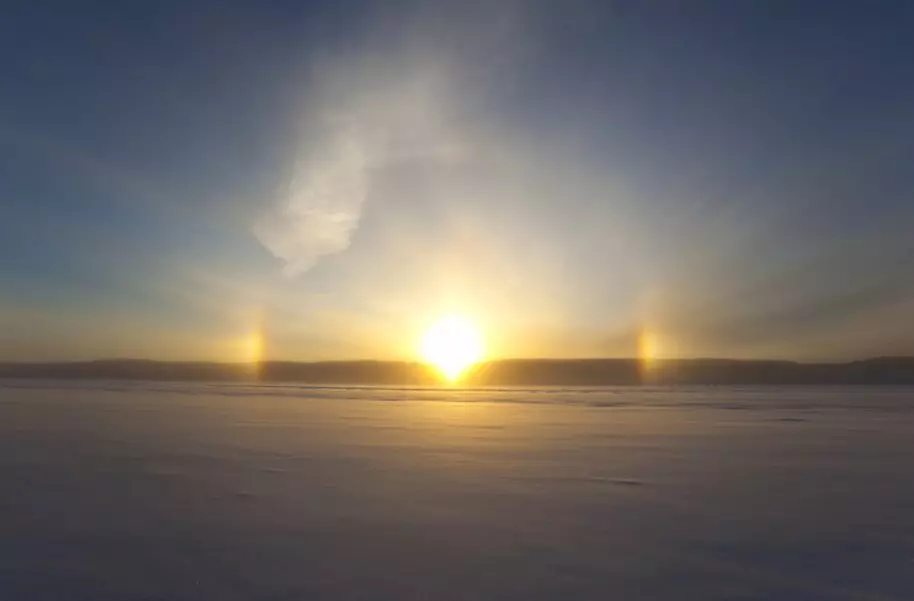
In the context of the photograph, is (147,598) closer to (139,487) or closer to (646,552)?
(646,552)

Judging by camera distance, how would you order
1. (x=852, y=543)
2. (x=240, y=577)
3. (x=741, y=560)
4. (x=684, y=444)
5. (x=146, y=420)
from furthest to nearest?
(x=146, y=420), (x=684, y=444), (x=852, y=543), (x=741, y=560), (x=240, y=577)

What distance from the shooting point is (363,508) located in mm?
6637

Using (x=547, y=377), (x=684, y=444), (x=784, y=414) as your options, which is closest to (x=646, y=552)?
(x=684, y=444)

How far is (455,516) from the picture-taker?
6.33 metres

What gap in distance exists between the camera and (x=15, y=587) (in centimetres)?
426

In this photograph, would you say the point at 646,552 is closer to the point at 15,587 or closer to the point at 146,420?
the point at 15,587

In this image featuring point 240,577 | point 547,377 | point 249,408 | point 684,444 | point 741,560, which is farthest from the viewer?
point 547,377

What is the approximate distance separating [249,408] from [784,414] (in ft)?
48.8

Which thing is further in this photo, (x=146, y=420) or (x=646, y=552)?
(x=146, y=420)

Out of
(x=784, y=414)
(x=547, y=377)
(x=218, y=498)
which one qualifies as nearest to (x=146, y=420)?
(x=218, y=498)

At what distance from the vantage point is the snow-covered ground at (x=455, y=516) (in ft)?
14.6

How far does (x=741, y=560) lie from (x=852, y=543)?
42.9 inches

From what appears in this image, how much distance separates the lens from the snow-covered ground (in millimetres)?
4445

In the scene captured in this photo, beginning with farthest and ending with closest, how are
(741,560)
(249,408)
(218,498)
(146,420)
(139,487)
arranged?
(249,408) → (146,420) → (139,487) → (218,498) → (741,560)
